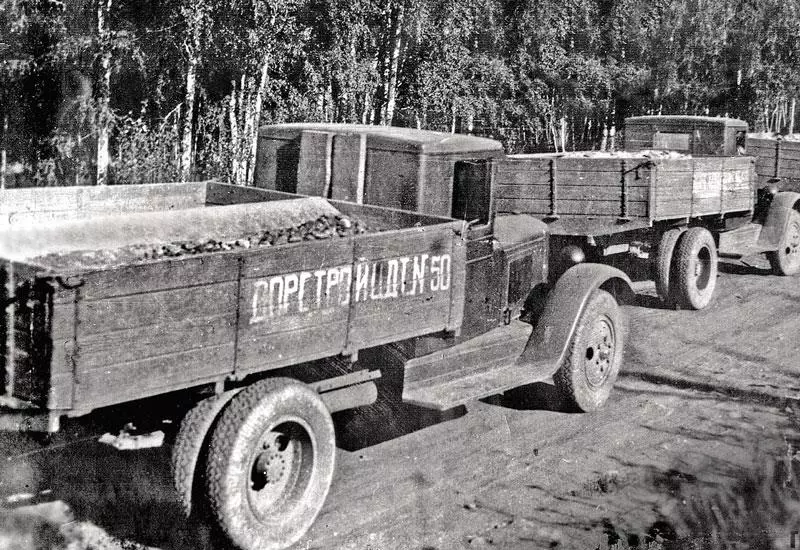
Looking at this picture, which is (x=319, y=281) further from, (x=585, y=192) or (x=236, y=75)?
(x=236, y=75)

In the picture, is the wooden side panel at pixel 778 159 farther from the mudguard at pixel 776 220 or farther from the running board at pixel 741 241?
the running board at pixel 741 241

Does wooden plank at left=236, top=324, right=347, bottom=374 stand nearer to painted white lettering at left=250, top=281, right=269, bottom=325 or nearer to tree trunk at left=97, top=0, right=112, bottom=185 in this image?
painted white lettering at left=250, top=281, right=269, bottom=325

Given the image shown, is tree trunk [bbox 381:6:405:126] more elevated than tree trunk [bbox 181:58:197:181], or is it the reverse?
tree trunk [bbox 381:6:405:126]

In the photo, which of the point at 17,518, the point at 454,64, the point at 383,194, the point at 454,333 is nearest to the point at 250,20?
the point at 454,64

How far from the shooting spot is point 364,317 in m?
4.88

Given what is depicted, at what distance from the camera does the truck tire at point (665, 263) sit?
10469mm

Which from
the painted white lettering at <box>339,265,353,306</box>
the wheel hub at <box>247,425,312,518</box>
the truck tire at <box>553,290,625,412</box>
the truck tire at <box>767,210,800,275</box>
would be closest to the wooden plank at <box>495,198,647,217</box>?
the truck tire at <box>553,290,625,412</box>

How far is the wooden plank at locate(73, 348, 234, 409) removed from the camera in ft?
12.2

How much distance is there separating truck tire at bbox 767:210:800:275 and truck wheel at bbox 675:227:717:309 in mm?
2327

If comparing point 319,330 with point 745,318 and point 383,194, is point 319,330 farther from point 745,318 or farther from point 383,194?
point 745,318

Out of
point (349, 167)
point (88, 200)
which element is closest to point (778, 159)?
point (349, 167)

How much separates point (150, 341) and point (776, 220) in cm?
1107

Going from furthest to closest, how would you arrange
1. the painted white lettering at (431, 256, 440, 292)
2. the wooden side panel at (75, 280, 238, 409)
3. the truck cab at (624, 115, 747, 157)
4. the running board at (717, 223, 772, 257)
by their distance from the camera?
the truck cab at (624, 115, 747, 157)
the running board at (717, 223, 772, 257)
the painted white lettering at (431, 256, 440, 292)
the wooden side panel at (75, 280, 238, 409)

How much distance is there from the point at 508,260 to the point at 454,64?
1298 centimetres
